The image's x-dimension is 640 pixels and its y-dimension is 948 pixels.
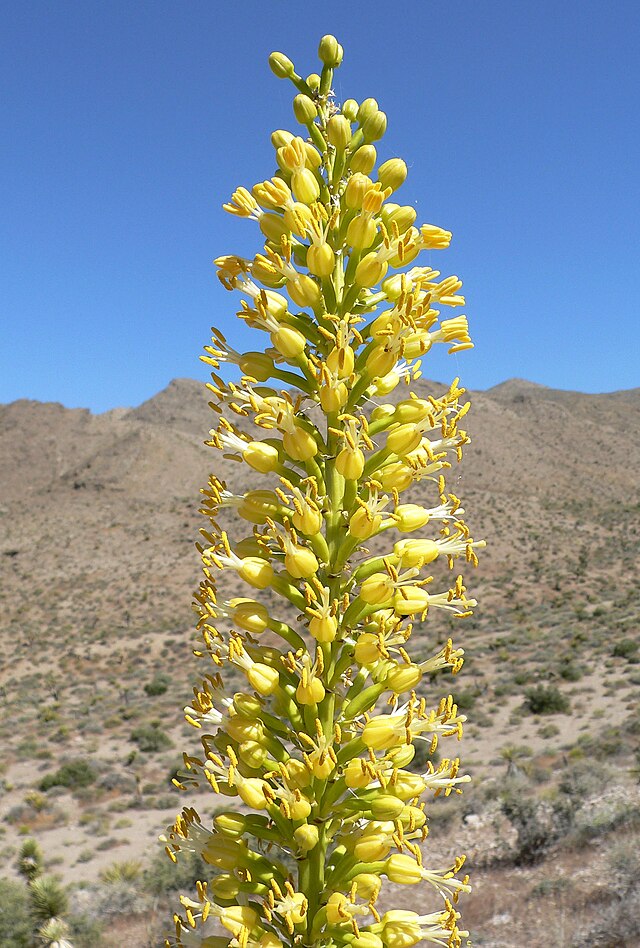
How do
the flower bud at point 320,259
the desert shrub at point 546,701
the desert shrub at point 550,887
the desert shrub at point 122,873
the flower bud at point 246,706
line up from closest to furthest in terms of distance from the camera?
the flower bud at point 246,706
the flower bud at point 320,259
the desert shrub at point 550,887
the desert shrub at point 122,873
the desert shrub at point 546,701

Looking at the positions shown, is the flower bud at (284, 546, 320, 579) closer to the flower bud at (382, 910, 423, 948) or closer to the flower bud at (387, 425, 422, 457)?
the flower bud at (387, 425, 422, 457)

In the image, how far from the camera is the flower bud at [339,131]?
2.90 metres

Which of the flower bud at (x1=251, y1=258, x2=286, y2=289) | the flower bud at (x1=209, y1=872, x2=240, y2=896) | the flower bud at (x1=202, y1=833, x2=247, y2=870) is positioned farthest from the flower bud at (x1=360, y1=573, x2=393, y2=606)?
the flower bud at (x1=251, y1=258, x2=286, y2=289)

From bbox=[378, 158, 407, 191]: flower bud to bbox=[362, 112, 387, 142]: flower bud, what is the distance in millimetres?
127

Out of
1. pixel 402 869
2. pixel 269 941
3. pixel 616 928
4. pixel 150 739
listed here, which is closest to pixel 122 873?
pixel 150 739

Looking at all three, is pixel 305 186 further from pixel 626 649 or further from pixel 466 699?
pixel 626 649

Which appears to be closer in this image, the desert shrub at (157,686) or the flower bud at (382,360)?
the flower bud at (382,360)

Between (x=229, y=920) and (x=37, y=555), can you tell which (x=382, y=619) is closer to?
(x=229, y=920)

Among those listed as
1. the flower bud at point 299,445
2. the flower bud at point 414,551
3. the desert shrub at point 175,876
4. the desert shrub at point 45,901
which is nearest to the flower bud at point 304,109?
the flower bud at point 299,445

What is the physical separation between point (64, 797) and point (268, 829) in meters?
24.1

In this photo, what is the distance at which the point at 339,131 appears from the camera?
2.91 m

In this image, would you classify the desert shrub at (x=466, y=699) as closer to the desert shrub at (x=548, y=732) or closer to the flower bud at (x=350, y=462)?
the desert shrub at (x=548, y=732)

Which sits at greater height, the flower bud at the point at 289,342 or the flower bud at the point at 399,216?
the flower bud at the point at 399,216

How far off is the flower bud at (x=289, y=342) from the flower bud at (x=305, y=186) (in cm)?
58
